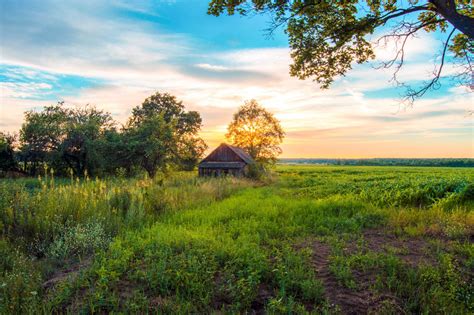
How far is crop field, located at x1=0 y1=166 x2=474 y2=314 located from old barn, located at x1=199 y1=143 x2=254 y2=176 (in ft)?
81.7

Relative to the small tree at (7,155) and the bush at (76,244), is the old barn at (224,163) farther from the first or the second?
the bush at (76,244)

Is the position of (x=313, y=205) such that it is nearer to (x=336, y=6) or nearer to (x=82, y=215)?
(x=336, y=6)

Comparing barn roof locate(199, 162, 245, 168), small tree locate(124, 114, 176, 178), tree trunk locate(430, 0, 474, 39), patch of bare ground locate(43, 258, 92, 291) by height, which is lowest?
patch of bare ground locate(43, 258, 92, 291)

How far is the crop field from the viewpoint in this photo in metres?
3.80

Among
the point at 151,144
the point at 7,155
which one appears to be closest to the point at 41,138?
the point at 7,155

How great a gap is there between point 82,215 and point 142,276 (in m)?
3.63

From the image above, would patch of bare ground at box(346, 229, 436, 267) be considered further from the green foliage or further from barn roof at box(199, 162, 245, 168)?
barn roof at box(199, 162, 245, 168)

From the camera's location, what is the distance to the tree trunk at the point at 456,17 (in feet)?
17.8

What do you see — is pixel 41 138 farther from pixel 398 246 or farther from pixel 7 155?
pixel 398 246

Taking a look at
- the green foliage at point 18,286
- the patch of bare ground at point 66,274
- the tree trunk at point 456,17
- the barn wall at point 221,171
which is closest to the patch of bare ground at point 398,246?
the tree trunk at point 456,17

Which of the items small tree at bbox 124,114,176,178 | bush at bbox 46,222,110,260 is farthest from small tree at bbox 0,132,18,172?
bush at bbox 46,222,110,260

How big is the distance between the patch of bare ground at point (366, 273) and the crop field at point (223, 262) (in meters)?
0.02

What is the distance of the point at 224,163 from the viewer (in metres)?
34.3

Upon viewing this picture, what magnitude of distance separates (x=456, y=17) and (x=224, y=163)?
29583mm
